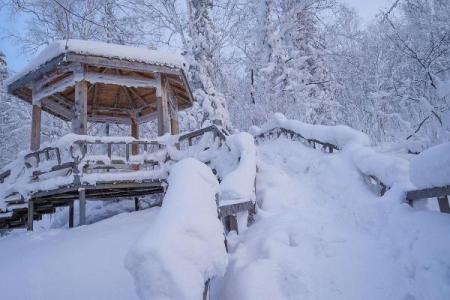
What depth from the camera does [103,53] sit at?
33.7ft

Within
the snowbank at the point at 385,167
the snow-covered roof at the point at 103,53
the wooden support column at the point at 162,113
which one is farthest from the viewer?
the wooden support column at the point at 162,113

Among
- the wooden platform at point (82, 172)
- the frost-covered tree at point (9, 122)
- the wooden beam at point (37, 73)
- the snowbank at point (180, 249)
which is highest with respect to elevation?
the frost-covered tree at point (9, 122)

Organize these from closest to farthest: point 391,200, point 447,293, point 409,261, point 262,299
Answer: point 447,293, point 262,299, point 409,261, point 391,200

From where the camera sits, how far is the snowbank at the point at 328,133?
27.7 feet

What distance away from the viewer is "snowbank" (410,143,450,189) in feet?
11.4

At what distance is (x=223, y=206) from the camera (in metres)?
3.97

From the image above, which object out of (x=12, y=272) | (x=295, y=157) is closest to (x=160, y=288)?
(x=12, y=272)

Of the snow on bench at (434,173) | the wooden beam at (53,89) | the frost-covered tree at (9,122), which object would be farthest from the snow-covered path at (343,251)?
the frost-covered tree at (9,122)

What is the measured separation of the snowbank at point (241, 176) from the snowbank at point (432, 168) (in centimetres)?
202

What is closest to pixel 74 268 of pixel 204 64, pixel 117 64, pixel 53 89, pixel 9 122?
pixel 117 64

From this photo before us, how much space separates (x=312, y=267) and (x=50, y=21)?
67.0 ft

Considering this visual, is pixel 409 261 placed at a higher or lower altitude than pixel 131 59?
lower

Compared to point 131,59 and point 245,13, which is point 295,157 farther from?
point 245,13

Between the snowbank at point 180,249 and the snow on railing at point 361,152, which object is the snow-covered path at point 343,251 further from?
the snowbank at point 180,249
